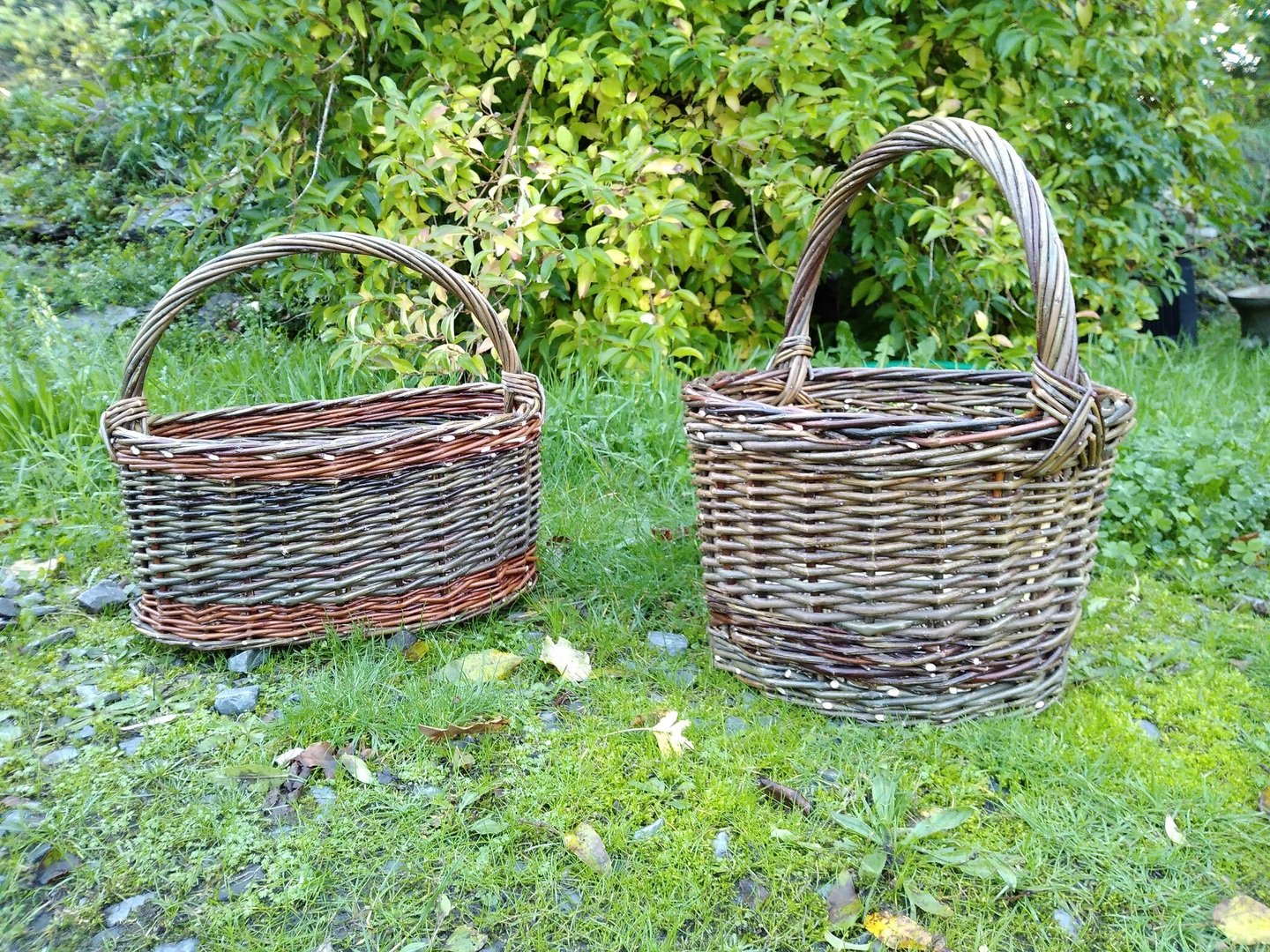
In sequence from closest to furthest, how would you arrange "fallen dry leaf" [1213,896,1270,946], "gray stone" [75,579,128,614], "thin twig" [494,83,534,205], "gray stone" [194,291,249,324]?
1. "fallen dry leaf" [1213,896,1270,946]
2. "gray stone" [75,579,128,614]
3. "thin twig" [494,83,534,205]
4. "gray stone" [194,291,249,324]

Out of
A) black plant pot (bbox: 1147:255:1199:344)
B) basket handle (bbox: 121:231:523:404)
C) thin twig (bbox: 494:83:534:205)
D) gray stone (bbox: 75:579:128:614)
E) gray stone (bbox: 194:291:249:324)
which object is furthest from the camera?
black plant pot (bbox: 1147:255:1199:344)

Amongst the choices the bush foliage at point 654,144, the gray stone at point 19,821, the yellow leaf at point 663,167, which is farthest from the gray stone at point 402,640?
the yellow leaf at point 663,167

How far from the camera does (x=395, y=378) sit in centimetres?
307

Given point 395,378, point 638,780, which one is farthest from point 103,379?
point 638,780

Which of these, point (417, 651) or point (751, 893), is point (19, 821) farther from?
point (751, 893)

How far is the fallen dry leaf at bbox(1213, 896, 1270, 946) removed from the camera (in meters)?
1.21

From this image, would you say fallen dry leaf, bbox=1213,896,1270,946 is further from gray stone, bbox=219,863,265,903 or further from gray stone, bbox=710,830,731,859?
gray stone, bbox=219,863,265,903

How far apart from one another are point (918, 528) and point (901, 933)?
636mm

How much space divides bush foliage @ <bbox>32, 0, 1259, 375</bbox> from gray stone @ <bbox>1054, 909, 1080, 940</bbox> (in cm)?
223

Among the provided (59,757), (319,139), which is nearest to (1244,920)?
(59,757)

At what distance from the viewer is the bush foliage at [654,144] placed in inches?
117

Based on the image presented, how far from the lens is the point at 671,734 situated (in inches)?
64.8

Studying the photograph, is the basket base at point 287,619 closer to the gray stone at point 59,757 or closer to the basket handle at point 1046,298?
the gray stone at point 59,757

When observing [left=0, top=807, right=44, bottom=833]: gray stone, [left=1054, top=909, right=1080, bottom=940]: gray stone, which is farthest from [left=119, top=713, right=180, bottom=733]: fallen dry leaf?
[left=1054, top=909, right=1080, bottom=940]: gray stone
